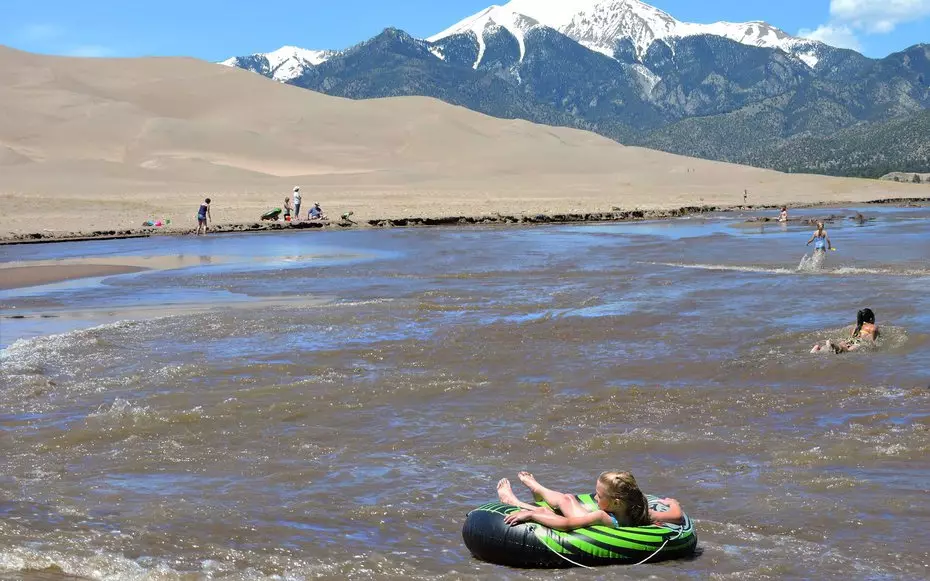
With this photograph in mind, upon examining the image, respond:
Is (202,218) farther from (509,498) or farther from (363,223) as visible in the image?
(509,498)

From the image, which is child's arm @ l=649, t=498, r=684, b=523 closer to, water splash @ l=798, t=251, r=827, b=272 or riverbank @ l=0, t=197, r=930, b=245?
water splash @ l=798, t=251, r=827, b=272

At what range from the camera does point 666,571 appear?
6918 millimetres

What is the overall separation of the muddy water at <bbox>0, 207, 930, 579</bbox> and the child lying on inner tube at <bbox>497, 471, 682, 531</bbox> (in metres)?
0.31

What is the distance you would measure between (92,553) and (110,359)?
773 centimetres

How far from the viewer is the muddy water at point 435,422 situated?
7.37m

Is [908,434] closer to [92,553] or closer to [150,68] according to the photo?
[92,553]

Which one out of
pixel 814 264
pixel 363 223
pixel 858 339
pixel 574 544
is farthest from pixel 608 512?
pixel 363 223

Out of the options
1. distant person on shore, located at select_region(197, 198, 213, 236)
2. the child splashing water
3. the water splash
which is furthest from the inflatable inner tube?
distant person on shore, located at select_region(197, 198, 213, 236)

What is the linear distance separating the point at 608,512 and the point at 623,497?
0.15 meters

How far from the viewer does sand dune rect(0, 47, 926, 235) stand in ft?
195

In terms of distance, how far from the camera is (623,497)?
6.93 metres

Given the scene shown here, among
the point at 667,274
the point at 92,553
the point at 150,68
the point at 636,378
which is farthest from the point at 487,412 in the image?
the point at 150,68

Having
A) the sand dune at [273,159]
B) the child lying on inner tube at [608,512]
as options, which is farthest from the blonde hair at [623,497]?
the sand dune at [273,159]

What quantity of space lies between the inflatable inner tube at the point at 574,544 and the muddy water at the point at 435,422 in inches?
4.3
